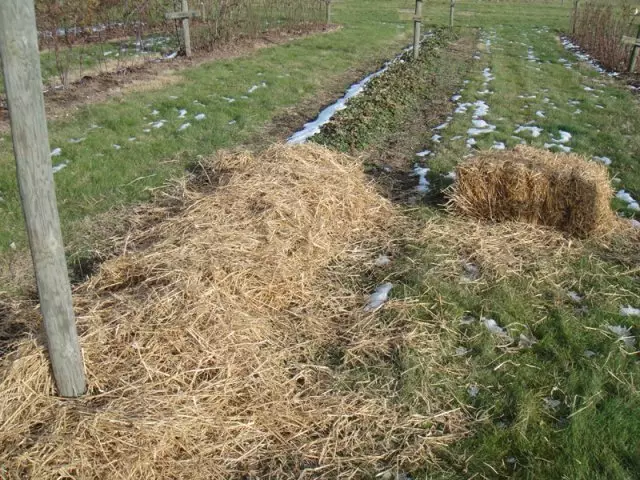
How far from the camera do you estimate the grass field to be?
311 centimetres

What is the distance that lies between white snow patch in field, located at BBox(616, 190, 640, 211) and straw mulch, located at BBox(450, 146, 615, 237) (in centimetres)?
74

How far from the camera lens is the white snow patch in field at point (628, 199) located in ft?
19.4

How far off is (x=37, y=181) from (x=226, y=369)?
5.09 ft

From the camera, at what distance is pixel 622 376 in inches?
137

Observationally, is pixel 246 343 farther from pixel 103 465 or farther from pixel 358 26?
pixel 358 26

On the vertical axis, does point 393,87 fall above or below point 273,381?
above

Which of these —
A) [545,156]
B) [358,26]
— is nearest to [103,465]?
[545,156]

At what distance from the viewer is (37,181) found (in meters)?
2.46

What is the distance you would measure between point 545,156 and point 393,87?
5.69 meters

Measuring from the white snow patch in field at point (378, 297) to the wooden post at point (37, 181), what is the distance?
2.22m

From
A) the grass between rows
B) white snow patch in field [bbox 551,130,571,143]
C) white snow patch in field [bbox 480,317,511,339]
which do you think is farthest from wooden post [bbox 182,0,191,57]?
white snow patch in field [bbox 480,317,511,339]

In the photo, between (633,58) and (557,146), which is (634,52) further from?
(557,146)

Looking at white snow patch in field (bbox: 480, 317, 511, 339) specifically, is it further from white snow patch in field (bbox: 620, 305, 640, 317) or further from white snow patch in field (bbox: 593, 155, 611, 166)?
white snow patch in field (bbox: 593, 155, 611, 166)

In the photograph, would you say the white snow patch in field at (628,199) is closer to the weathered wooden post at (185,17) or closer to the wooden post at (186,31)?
the weathered wooden post at (185,17)
